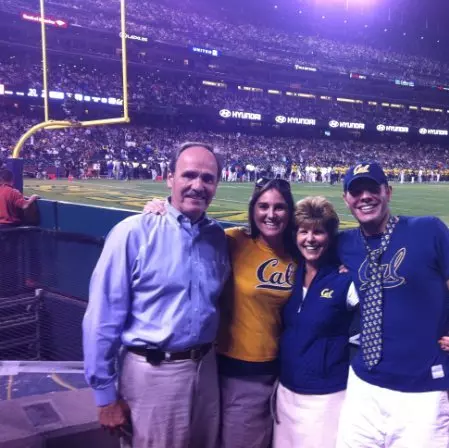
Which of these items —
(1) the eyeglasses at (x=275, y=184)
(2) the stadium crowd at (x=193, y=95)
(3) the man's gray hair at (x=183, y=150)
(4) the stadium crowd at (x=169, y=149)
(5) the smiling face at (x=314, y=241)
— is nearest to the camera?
(3) the man's gray hair at (x=183, y=150)

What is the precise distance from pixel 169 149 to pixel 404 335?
1372 inches

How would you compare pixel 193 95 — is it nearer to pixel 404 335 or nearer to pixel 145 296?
pixel 145 296

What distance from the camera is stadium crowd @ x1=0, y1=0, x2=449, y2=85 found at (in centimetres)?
4478

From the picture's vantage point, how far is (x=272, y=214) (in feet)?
8.70

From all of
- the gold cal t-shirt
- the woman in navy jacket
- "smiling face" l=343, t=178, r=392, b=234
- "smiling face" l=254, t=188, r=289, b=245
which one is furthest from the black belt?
"smiling face" l=343, t=178, r=392, b=234

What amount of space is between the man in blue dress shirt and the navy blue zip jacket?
41cm

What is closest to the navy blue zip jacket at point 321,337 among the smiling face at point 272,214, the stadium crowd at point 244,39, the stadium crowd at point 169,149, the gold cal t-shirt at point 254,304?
the gold cal t-shirt at point 254,304

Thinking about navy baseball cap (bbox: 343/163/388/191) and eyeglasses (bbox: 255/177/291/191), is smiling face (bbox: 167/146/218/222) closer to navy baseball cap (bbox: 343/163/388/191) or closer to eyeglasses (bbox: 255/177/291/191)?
eyeglasses (bbox: 255/177/291/191)

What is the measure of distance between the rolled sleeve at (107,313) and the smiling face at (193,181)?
29 cm

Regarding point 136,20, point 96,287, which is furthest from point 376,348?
point 136,20

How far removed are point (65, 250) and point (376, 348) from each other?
3851 millimetres

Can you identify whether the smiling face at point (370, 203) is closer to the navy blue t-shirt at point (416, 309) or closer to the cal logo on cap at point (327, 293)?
the navy blue t-shirt at point (416, 309)

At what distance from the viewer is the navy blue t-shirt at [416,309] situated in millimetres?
2189

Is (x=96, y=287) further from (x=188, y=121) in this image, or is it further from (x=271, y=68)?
(x=271, y=68)
